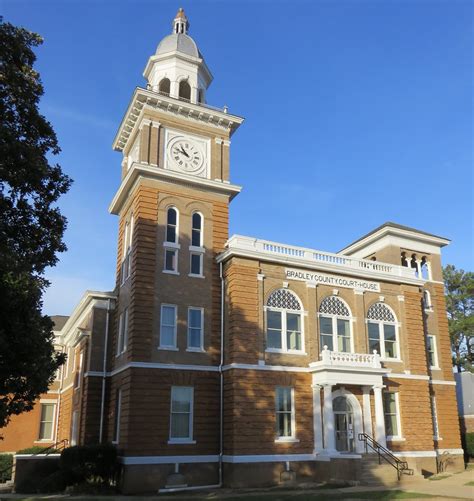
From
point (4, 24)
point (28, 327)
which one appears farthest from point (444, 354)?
point (4, 24)

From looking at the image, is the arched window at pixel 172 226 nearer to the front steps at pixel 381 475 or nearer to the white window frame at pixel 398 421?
the white window frame at pixel 398 421

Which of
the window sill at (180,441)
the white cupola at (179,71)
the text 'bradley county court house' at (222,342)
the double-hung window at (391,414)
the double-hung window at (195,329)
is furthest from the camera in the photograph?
the white cupola at (179,71)

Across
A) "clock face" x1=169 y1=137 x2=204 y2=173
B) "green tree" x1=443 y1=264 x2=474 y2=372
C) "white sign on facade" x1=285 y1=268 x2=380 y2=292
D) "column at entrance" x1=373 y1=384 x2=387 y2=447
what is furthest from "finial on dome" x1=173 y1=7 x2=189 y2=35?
"green tree" x1=443 y1=264 x2=474 y2=372

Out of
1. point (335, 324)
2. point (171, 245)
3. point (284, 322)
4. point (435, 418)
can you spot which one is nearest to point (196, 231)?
point (171, 245)

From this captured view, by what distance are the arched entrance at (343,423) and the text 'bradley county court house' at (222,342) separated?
7 cm

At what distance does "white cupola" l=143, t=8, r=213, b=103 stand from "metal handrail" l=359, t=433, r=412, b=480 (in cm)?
2049

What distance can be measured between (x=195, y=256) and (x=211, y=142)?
711cm

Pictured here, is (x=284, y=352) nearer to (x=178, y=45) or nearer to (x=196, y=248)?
(x=196, y=248)

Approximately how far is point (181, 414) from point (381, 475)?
369 inches

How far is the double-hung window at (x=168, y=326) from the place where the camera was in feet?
87.2

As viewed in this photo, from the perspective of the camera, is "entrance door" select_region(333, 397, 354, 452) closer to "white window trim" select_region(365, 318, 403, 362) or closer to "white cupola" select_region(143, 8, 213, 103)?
"white window trim" select_region(365, 318, 403, 362)

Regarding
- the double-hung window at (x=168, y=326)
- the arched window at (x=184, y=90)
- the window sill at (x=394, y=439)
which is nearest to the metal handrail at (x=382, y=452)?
the window sill at (x=394, y=439)

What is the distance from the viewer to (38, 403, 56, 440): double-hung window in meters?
42.9

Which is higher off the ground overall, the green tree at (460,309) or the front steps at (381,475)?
the green tree at (460,309)
